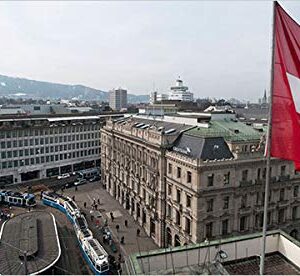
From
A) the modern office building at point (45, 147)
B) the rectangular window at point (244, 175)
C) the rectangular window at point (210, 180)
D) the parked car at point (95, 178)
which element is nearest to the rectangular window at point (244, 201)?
the rectangular window at point (244, 175)

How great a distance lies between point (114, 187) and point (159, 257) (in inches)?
3221

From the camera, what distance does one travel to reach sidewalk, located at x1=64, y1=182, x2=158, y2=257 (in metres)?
69.9

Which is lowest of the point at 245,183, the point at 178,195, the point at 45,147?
the point at 45,147

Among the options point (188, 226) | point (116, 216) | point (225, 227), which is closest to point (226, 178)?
point (225, 227)

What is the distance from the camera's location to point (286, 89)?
720 inches

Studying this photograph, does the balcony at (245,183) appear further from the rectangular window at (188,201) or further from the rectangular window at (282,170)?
the rectangular window at (188,201)

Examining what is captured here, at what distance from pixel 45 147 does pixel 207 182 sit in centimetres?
8516

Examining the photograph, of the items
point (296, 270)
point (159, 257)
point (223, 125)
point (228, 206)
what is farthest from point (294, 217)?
point (159, 257)

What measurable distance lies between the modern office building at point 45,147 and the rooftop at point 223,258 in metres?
103

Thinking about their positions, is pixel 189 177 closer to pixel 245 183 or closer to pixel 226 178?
pixel 226 178

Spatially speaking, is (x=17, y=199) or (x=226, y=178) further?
(x=17, y=199)

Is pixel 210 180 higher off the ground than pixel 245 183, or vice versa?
pixel 210 180

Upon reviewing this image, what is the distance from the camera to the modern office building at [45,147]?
4513 inches

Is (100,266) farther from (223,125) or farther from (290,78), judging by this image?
(290,78)
